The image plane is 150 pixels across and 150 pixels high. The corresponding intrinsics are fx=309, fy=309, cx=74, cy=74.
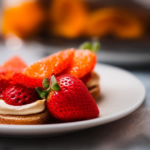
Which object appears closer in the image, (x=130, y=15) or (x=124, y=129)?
(x=124, y=129)

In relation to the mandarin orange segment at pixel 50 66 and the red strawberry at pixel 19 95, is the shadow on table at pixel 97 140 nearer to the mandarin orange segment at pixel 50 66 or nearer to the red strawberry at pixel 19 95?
the red strawberry at pixel 19 95

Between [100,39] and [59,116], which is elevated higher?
[59,116]

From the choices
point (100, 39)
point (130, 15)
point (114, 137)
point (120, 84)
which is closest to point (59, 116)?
point (114, 137)

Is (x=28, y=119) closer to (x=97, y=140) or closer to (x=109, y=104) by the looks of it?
(x=97, y=140)

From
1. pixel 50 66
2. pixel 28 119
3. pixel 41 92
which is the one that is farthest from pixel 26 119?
pixel 50 66

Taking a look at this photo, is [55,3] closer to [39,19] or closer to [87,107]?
[39,19]

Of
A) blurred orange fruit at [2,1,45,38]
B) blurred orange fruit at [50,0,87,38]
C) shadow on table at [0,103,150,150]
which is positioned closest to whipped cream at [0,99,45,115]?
shadow on table at [0,103,150,150]

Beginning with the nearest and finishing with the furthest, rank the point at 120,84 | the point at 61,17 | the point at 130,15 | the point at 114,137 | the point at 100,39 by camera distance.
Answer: the point at 114,137 < the point at 120,84 < the point at 100,39 < the point at 130,15 < the point at 61,17
